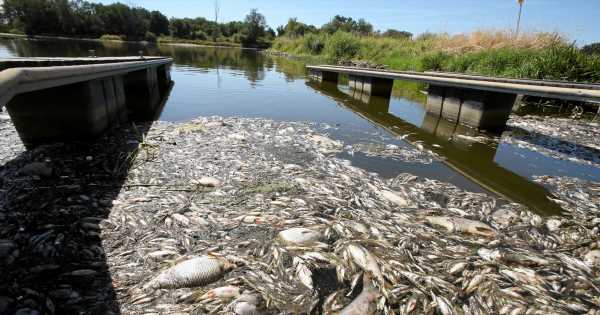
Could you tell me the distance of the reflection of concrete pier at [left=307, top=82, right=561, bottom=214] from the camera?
16.2 ft

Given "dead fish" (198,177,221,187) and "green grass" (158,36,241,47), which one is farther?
"green grass" (158,36,241,47)

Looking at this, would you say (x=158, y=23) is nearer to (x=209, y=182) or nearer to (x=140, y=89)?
(x=140, y=89)

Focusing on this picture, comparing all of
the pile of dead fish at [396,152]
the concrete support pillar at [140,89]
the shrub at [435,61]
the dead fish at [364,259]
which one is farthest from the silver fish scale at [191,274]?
the shrub at [435,61]

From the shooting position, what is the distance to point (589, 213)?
4332mm

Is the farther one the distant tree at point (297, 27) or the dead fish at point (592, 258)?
the distant tree at point (297, 27)

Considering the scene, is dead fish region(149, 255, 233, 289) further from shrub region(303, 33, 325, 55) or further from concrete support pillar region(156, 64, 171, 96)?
shrub region(303, 33, 325, 55)

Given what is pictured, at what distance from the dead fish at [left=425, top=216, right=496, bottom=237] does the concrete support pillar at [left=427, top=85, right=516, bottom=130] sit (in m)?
6.55

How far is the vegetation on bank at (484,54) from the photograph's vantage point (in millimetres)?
14383

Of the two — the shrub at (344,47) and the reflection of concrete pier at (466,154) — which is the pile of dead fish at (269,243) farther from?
the shrub at (344,47)

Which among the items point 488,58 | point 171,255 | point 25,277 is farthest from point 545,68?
point 25,277

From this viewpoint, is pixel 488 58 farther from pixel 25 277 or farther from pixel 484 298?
pixel 25 277

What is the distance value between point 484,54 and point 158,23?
116m

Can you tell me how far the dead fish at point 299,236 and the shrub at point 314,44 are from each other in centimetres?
5294

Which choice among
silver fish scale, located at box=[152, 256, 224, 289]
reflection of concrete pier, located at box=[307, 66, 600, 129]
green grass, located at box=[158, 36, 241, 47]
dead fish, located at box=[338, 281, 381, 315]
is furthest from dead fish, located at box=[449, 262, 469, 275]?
green grass, located at box=[158, 36, 241, 47]
